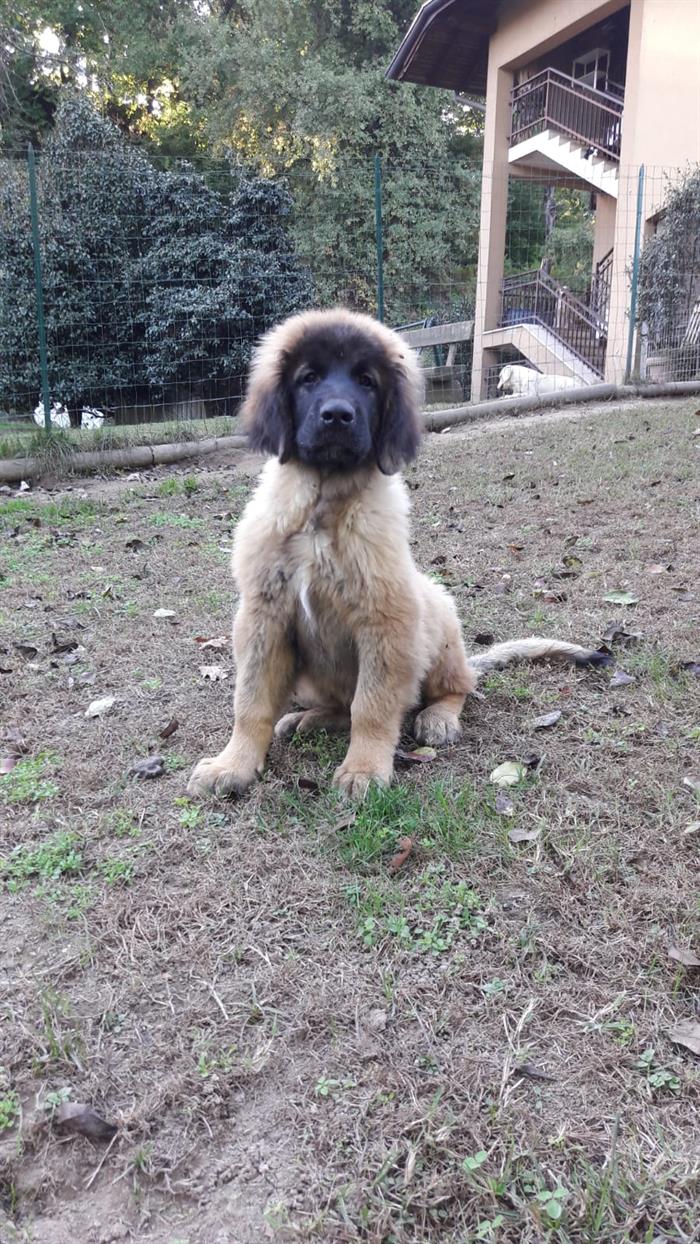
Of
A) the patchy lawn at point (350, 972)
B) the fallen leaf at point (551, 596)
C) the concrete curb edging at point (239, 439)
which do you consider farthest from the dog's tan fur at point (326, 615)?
the concrete curb edging at point (239, 439)

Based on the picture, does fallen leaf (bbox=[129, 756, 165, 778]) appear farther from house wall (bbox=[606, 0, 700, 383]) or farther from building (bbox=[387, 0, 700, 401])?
house wall (bbox=[606, 0, 700, 383])

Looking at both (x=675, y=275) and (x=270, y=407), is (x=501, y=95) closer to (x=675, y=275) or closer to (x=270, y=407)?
(x=675, y=275)

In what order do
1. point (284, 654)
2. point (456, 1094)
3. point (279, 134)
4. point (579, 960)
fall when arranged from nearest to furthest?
point (456, 1094)
point (579, 960)
point (284, 654)
point (279, 134)

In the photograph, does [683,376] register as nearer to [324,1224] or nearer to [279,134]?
[324,1224]

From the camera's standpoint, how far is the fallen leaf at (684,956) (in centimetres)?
193

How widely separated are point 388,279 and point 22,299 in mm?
7705

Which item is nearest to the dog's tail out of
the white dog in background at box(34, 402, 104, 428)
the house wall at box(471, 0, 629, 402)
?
the white dog in background at box(34, 402, 104, 428)

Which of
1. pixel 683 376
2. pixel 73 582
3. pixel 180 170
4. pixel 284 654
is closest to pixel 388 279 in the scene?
pixel 180 170

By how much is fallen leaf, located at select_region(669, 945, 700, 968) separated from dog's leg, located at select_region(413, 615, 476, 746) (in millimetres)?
1244

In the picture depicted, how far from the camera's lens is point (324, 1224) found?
1.40 metres

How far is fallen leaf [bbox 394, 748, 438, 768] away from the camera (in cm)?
297

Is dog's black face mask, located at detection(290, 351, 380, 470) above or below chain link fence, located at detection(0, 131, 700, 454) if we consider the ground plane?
below

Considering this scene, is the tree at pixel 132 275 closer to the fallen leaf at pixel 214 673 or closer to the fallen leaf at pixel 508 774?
the fallen leaf at pixel 214 673

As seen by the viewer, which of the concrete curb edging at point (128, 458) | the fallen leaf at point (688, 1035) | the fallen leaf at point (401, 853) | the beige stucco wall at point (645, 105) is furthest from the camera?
the beige stucco wall at point (645, 105)
